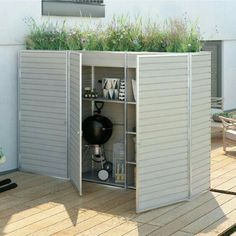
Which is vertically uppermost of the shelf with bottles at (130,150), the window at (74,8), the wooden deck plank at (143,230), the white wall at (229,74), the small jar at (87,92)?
the window at (74,8)

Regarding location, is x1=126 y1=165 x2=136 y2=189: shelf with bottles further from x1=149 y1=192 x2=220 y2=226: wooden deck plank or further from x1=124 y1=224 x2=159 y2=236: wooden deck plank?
x1=124 y1=224 x2=159 y2=236: wooden deck plank

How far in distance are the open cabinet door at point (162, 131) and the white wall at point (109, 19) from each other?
9.93 ft

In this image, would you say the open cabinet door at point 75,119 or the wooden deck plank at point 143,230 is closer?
the wooden deck plank at point 143,230

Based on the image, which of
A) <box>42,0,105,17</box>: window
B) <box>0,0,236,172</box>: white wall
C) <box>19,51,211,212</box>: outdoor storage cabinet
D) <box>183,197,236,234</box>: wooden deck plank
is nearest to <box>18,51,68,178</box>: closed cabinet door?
<box>19,51,211,212</box>: outdoor storage cabinet

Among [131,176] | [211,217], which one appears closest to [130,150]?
[131,176]

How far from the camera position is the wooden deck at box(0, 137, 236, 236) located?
6820 millimetres

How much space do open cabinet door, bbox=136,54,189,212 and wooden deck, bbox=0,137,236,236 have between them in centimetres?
25

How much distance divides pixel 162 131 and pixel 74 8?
3.90m

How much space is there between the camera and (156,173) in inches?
299

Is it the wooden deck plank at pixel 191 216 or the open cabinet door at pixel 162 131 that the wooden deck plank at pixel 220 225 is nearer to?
the wooden deck plank at pixel 191 216

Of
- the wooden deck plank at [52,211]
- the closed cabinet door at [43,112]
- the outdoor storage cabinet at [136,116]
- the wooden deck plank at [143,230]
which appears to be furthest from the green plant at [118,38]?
the wooden deck plank at [143,230]

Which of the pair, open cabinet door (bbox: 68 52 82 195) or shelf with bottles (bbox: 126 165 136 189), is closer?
open cabinet door (bbox: 68 52 82 195)

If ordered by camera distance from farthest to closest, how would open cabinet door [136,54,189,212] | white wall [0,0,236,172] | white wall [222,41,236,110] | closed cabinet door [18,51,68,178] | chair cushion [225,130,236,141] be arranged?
1. white wall [222,41,236,110]
2. chair cushion [225,130,236,141]
3. white wall [0,0,236,172]
4. closed cabinet door [18,51,68,178]
5. open cabinet door [136,54,189,212]

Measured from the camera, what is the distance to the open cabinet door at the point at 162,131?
24.2 feet
